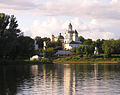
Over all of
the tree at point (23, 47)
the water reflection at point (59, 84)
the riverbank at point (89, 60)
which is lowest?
the water reflection at point (59, 84)

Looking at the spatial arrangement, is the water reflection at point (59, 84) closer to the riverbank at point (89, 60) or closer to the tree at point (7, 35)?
the tree at point (7, 35)

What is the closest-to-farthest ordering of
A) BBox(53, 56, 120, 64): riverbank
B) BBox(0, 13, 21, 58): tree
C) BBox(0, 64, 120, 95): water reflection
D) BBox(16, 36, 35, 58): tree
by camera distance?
BBox(0, 64, 120, 95): water reflection → BBox(0, 13, 21, 58): tree → BBox(16, 36, 35, 58): tree → BBox(53, 56, 120, 64): riverbank

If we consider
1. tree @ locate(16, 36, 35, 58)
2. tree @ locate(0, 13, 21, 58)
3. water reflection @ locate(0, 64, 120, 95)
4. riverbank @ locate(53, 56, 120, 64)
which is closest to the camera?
water reflection @ locate(0, 64, 120, 95)

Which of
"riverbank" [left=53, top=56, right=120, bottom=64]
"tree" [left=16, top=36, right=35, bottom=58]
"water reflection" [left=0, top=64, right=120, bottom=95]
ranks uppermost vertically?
"tree" [left=16, top=36, right=35, bottom=58]

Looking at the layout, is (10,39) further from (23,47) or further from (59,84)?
(59,84)

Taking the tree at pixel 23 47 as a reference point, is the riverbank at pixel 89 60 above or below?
below

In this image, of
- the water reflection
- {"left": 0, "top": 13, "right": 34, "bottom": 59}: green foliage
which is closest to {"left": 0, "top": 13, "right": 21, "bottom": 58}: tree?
{"left": 0, "top": 13, "right": 34, "bottom": 59}: green foliage

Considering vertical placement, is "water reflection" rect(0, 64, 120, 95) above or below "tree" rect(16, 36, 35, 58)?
below

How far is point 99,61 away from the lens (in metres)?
136

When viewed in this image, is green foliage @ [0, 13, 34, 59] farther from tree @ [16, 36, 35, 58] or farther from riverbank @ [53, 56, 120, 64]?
riverbank @ [53, 56, 120, 64]

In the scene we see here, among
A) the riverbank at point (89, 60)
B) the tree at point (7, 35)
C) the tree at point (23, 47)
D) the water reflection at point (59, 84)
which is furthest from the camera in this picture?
the riverbank at point (89, 60)

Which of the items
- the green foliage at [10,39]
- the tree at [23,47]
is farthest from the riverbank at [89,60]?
the green foliage at [10,39]

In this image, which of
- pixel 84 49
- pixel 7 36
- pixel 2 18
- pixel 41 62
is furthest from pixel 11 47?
pixel 84 49

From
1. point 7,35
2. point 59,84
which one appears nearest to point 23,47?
point 7,35
